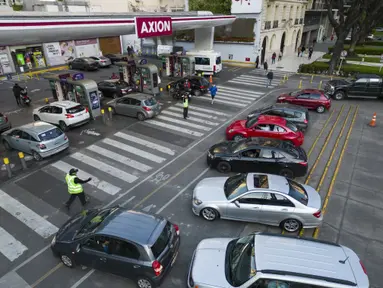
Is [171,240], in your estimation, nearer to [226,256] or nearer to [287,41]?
[226,256]

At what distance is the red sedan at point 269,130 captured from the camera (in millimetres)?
→ 13570

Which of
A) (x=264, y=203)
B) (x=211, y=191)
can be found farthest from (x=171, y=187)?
(x=264, y=203)

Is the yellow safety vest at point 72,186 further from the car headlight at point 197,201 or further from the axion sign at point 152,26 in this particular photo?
the axion sign at point 152,26

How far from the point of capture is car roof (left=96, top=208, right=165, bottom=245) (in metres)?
6.81

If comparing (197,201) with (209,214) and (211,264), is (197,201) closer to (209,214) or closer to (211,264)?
(209,214)

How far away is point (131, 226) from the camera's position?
23.4 ft

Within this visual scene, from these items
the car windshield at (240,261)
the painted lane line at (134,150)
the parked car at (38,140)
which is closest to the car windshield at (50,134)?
the parked car at (38,140)

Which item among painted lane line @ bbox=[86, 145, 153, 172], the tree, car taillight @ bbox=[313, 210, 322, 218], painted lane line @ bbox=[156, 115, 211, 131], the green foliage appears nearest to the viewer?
car taillight @ bbox=[313, 210, 322, 218]

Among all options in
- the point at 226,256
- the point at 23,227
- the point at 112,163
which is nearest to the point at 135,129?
the point at 112,163

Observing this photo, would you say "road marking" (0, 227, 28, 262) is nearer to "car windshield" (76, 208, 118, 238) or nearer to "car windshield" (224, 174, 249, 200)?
"car windshield" (76, 208, 118, 238)

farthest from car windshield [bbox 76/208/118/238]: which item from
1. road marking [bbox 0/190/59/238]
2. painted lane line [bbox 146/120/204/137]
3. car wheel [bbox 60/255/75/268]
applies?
painted lane line [bbox 146/120/204/137]

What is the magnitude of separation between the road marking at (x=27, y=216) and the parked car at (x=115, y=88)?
1271cm

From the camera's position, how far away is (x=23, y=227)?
9.33m

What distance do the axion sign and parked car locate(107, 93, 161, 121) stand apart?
15.7 feet
